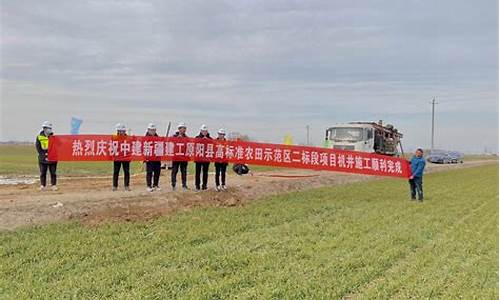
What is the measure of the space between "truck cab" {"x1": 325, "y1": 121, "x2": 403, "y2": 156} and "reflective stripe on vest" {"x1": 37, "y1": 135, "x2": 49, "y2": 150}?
18.3 meters

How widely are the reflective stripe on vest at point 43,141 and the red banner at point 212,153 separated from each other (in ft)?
0.47

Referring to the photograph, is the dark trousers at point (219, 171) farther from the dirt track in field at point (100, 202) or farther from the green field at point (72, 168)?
the green field at point (72, 168)

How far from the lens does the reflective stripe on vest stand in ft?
44.6

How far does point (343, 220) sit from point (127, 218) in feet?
15.0

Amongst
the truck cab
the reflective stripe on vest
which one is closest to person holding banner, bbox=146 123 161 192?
→ the reflective stripe on vest

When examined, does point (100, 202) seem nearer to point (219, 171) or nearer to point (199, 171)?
point (199, 171)

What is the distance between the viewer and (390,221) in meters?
11.3

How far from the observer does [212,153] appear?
15602mm

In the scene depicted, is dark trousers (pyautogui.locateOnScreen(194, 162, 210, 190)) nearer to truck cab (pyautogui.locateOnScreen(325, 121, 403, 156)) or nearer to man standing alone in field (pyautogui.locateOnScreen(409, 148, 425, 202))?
man standing alone in field (pyautogui.locateOnScreen(409, 148, 425, 202))

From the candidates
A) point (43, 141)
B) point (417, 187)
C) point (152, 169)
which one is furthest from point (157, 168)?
point (417, 187)

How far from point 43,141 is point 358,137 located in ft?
64.7

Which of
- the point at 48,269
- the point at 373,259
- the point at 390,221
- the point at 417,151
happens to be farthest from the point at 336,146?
the point at 48,269

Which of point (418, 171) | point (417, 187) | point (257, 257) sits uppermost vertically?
point (418, 171)

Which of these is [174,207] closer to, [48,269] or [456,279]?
[48,269]
